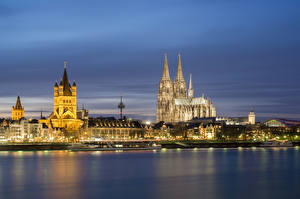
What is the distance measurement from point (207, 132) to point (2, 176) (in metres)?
121

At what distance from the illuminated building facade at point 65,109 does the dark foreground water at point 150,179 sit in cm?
6718

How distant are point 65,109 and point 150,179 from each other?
93.4m

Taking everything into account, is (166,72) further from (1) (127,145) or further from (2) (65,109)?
(1) (127,145)

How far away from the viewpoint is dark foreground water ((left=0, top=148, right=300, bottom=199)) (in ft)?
158

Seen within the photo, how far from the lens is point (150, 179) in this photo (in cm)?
5919

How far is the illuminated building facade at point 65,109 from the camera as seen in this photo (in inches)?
5802

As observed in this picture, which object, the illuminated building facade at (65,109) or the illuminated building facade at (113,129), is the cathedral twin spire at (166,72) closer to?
the illuminated building facade at (113,129)

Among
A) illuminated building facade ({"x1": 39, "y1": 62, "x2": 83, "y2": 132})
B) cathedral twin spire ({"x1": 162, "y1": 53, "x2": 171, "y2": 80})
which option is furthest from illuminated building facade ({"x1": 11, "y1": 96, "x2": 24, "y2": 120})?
cathedral twin spire ({"x1": 162, "y1": 53, "x2": 171, "y2": 80})

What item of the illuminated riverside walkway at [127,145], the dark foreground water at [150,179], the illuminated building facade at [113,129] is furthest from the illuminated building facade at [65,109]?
the dark foreground water at [150,179]

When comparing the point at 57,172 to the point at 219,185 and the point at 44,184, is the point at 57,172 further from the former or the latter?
the point at 219,185

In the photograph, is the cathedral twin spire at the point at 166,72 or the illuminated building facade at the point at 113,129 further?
the cathedral twin spire at the point at 166,72

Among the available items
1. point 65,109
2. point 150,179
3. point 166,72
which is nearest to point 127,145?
point 65,109

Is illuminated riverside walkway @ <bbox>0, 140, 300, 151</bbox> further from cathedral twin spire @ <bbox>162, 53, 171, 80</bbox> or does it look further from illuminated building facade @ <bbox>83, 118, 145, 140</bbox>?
cathedral twin spire @ <bbox>162, 53, 171, 80</bbox>

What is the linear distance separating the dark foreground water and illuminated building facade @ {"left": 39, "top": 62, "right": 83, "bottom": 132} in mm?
67176
